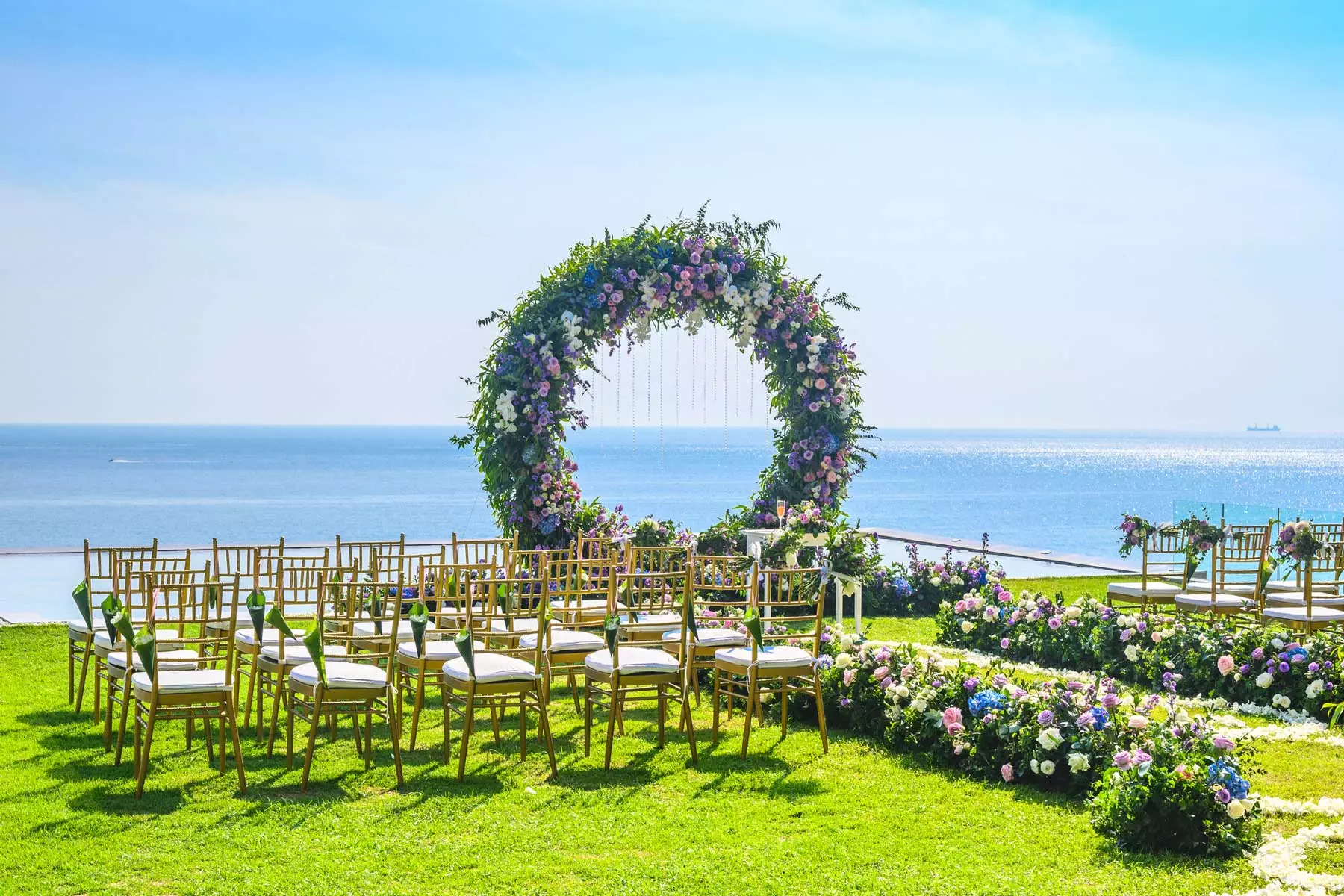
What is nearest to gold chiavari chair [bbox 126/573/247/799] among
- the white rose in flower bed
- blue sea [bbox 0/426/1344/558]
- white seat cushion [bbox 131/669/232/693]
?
white seat cushion [bbox 131/669/232/693]

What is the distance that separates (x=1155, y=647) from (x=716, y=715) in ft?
11.2

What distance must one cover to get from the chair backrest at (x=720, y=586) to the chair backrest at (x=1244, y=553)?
12.0 ft

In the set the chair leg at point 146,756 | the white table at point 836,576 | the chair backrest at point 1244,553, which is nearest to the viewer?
the chair leg at point 146,756

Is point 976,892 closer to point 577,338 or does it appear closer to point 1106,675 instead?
point 1106,675

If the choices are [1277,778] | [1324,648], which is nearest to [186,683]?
[1277,778]

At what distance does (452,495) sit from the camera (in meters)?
61.9

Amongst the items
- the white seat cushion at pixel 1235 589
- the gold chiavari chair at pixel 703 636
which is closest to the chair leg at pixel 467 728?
the gold chiavari chair at pixel 703 636

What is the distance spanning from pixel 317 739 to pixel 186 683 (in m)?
1.22

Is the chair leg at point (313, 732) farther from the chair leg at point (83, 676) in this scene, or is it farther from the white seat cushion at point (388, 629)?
the chair leg at point (83, 676)

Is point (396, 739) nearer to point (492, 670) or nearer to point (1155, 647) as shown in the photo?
point (492, 670)

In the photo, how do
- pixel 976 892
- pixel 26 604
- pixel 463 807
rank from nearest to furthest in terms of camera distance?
pixel 976 892, pixel 463 807, pixel 26 604

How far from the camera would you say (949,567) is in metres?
13.1

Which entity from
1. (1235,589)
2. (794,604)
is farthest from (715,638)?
(1235,589)

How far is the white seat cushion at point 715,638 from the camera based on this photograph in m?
7.79
